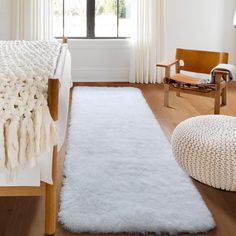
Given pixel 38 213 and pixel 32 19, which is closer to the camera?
pixel 38 213

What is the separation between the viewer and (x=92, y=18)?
625 centimetres

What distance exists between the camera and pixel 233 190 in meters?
2.65

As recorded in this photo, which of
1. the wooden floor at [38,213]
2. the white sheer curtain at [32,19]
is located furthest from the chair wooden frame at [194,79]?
the white sheer curtain at [32,19]

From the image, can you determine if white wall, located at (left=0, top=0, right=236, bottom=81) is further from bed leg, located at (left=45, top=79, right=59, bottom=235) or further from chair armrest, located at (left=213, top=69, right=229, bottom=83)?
bed leg, located at (left=45, top=79, right=59, bottom=235)

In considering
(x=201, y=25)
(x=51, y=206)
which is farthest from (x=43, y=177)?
(x=201, y=25)

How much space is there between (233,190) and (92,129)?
1652 mm

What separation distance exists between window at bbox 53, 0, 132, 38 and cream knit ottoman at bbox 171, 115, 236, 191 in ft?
12.1

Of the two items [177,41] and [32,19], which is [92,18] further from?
[177,41]

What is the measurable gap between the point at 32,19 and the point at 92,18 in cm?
89

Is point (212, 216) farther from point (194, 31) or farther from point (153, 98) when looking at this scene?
point (194, 31)

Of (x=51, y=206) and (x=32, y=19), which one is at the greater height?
(x=32, y=19)

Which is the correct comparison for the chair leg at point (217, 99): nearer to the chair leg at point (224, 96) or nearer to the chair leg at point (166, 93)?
the chair leg at point (224, 96)

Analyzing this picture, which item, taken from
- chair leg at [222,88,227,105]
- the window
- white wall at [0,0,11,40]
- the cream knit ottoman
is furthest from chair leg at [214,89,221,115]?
white wall at [0,0,11,40]

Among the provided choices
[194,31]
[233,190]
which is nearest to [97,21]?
[194,31]
